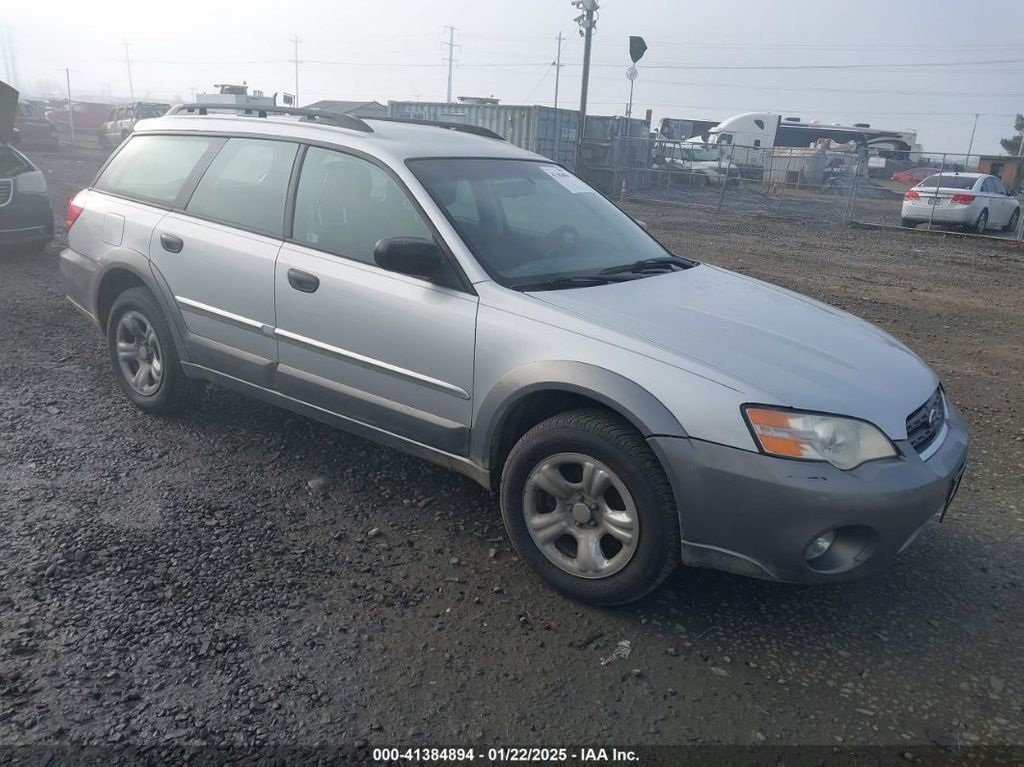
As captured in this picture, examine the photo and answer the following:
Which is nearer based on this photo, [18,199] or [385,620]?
[385,620]

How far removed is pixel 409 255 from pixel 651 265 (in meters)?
1.33

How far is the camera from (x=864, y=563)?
2.95 m

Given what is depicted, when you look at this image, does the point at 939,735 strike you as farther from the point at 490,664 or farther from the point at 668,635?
the point at 490,664

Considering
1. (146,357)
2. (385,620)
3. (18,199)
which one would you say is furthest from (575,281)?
(18,199)

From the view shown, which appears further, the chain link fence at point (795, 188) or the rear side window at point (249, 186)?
the chain link fence at point (795, 188)

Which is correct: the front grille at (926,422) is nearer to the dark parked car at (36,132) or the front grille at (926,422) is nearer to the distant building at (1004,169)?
the dark parked car at (36,132)

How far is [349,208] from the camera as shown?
4.02 meters

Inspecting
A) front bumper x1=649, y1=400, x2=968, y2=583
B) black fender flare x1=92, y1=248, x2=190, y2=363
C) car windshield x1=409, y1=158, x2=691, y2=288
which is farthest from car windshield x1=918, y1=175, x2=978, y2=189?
black fender flare x1=92, y1=248, x2=190, y2=363

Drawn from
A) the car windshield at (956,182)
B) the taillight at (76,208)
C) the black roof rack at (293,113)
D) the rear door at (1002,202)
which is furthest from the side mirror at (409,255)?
the rear door at (1002,202)

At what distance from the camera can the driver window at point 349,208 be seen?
3838 mm

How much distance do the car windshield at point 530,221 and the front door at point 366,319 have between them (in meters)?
0.21

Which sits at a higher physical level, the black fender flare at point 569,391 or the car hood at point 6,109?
the car hood at point 6,109

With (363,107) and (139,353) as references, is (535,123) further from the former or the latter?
(139,353)

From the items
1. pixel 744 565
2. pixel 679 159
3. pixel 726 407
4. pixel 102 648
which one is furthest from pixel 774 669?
pixel 679 159
